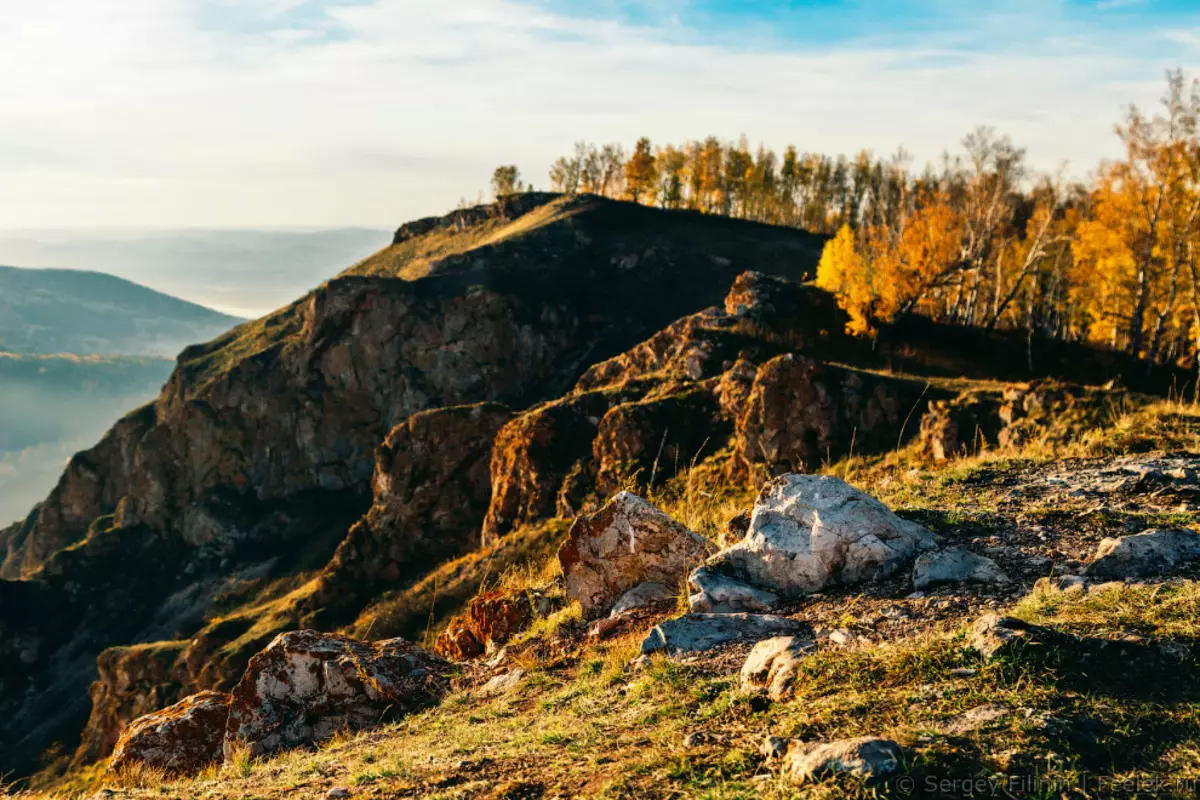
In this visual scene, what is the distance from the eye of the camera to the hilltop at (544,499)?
19.9 ft

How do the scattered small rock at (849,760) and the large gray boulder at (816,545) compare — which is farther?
the large gray boulder at (816,545)

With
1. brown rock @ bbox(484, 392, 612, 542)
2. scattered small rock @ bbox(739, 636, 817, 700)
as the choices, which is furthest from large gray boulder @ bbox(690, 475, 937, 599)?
brown rock @ bbox(484, 392, 612, 542)

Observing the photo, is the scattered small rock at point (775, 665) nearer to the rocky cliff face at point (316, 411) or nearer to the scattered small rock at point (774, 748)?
the scattered small rock at point (774, 748)

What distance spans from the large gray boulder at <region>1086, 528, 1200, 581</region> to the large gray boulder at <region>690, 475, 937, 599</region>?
1.69 meters

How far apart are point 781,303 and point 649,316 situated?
41263 mm

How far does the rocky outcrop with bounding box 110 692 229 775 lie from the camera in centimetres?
1020

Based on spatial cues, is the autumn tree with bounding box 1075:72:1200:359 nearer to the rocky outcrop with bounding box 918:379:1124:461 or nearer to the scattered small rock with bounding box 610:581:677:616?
the rocky outcrop with bounding box 918:379:1124:461

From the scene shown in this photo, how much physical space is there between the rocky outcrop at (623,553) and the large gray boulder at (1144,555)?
4439 mm

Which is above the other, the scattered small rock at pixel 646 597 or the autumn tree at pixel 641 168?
the autumn tree at pixel 641 168

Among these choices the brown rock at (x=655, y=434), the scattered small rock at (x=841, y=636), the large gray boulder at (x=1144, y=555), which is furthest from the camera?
the brown rock at (x=655, y=434)

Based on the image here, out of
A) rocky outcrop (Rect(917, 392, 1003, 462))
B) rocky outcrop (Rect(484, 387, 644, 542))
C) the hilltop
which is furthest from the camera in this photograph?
rocky outcrop (Rect(484, 387, 644, 542))

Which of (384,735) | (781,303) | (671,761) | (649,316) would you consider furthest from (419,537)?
(671,761)

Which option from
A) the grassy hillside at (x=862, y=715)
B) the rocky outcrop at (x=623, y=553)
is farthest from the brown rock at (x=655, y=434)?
the grassy hillside at (x=862, y=715)

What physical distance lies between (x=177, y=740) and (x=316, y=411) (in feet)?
289
